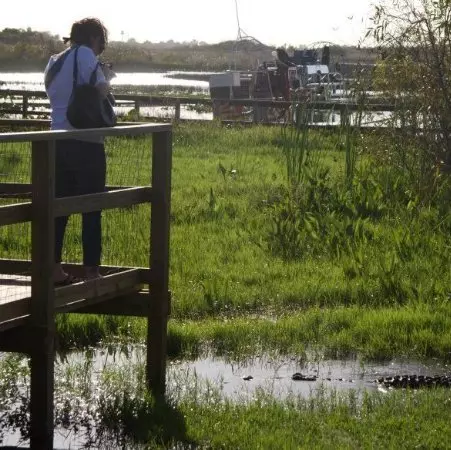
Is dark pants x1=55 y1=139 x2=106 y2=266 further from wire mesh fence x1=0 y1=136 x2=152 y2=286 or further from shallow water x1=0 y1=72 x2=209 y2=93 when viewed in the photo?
shallow water x1=0 y1=72 x2=209 y2=93

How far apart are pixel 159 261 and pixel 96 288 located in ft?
1.78

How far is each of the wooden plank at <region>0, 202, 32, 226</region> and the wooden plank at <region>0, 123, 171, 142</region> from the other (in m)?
0.35

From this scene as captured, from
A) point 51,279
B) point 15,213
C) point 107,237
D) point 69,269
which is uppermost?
point 15,213

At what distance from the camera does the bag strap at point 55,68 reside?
8.30 meters

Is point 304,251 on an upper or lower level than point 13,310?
lower

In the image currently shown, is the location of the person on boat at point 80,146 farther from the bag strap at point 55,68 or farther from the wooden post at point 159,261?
the wooden post at point 159,261

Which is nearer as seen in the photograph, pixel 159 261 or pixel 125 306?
pixel 159 261

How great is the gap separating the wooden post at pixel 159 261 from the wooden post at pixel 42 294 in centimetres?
110

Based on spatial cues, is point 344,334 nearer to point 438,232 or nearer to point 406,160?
point 438,232

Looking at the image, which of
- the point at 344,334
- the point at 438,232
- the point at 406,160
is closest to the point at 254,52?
the point at 406,160

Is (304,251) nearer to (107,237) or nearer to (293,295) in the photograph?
(293,295)

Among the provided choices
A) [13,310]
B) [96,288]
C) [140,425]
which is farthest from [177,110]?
[13,310]

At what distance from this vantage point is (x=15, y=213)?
22.6 feet

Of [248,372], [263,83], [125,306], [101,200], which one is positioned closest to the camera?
[101,200]
